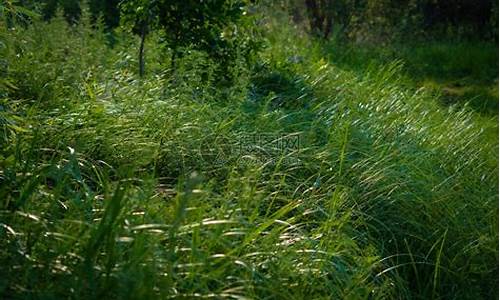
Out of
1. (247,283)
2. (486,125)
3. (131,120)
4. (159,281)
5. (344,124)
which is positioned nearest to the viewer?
(159,281)

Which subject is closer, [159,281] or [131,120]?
[159,281]

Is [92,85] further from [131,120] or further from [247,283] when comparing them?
[247,283]

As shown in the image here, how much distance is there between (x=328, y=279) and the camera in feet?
9.41

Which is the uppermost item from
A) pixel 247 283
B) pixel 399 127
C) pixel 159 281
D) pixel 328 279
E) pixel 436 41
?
pixel 159 281

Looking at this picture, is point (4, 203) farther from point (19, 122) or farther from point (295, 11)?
point (295, 11)

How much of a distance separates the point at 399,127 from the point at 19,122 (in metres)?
2.37

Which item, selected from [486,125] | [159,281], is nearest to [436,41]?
[486,125]

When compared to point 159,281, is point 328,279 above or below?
below

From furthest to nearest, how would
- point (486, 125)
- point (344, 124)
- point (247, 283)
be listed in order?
point (486, 125), point (344, 124), point (247, 283)

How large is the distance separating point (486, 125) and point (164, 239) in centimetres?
379

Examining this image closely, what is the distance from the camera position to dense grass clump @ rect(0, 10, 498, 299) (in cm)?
242

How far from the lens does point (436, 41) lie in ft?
37.4

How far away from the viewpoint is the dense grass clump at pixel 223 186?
242 cm

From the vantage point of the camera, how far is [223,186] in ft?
11.1
